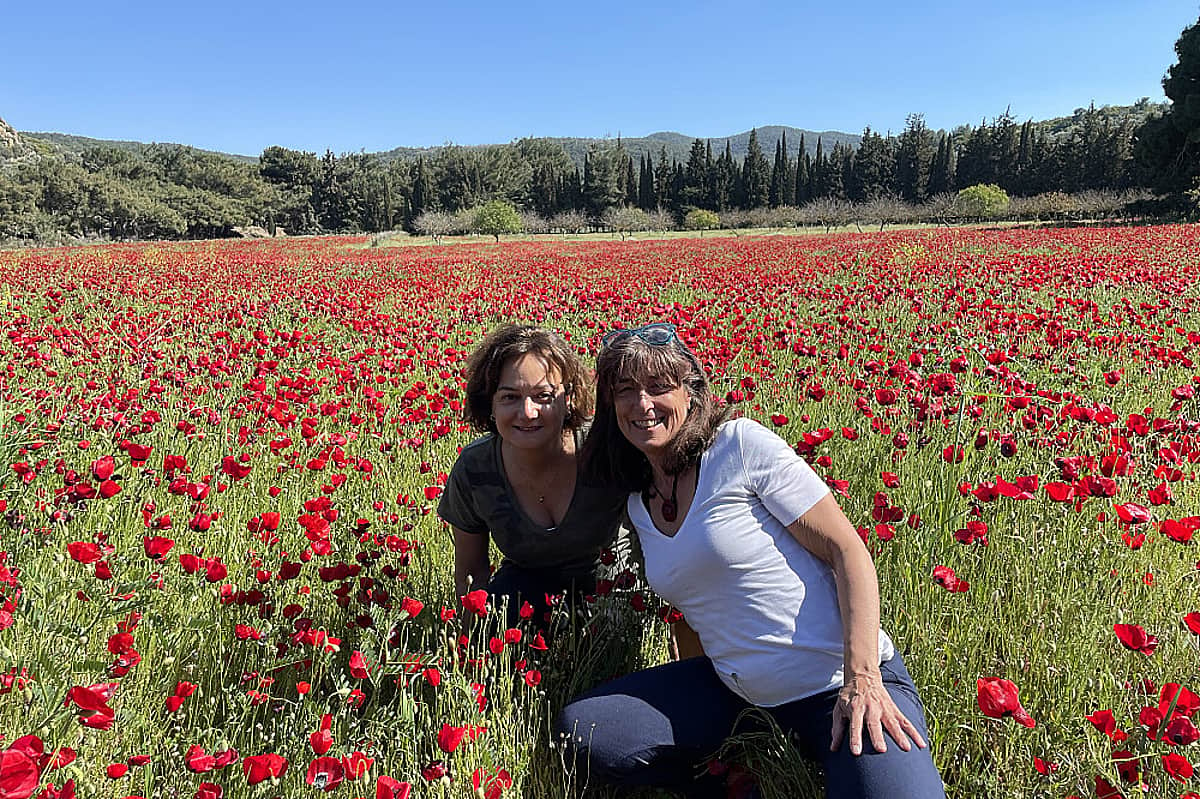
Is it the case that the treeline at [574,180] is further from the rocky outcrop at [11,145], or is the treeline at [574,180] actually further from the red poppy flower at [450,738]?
the red poppy flower at [450,738]

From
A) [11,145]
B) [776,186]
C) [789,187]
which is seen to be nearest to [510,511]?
[789,187]

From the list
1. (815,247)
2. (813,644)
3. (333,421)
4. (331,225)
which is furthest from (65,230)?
(813,644)

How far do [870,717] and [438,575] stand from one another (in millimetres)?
1586

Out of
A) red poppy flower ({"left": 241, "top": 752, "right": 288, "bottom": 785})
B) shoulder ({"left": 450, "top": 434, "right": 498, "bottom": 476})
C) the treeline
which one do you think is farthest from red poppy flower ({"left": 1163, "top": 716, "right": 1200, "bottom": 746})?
the treeline

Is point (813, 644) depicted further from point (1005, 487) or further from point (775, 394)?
point (775, 394)

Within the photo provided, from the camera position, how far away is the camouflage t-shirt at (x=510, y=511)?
2490 millimetres

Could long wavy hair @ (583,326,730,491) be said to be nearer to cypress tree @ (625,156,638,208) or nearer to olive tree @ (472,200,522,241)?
olive tree @ (472,200,522,241)

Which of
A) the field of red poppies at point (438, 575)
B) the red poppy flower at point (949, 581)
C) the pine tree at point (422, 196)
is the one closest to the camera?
the field of red poppies at point (438, 575)

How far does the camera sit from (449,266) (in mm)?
16312

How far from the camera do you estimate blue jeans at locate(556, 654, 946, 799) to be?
1883mm

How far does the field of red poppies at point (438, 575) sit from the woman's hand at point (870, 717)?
199mm

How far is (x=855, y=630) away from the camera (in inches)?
72.7

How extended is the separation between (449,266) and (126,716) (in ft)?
49.5

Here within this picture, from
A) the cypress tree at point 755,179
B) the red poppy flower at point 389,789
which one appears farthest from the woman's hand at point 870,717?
the cypress tree at point 755,179
